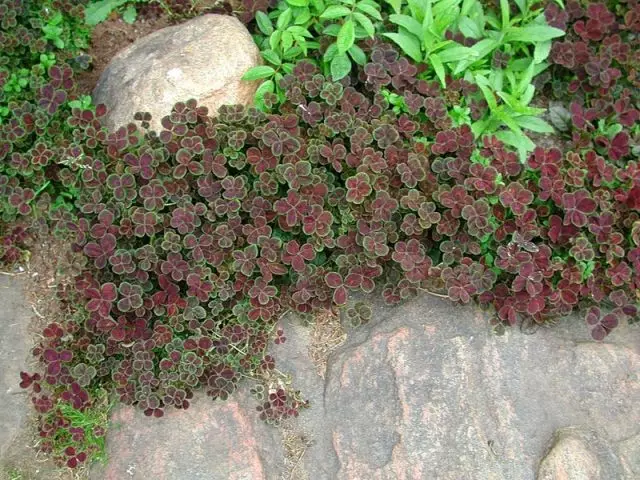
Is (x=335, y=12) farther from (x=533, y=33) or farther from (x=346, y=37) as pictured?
(x=533, y=33)

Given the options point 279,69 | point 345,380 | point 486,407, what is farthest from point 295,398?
point 279,69

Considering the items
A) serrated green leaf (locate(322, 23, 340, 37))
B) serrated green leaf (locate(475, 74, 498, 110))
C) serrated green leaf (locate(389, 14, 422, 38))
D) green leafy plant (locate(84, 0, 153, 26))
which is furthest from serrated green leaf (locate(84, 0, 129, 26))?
serrated green leaf (locate(475, 74, 498, 110))

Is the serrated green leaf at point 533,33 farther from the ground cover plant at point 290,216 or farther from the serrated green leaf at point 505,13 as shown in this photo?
the ground cover plant at point 290,216

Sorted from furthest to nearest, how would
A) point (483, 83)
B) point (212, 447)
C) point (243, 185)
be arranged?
point (483, 83)
point (243, 185)
point (212, 447)

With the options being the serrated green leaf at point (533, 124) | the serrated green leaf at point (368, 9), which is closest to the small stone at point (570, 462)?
the serrated green leaf at point (533, 124)

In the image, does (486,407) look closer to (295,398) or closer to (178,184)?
(295,398)

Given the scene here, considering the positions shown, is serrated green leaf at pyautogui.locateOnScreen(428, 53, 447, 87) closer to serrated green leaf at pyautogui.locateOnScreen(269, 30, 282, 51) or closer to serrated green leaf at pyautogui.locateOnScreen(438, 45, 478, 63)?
serrated green leaf at pyautogui.locateOnScreen(438, 45, 478, 63)

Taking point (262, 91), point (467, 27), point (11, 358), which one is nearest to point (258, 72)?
point (262, 91)
